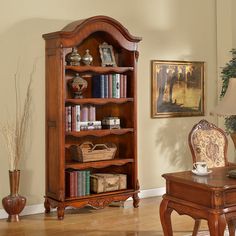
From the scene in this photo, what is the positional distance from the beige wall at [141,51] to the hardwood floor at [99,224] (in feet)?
1.58

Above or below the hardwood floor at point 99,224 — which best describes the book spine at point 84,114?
above

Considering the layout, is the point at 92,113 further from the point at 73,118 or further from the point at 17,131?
the point at 17,131

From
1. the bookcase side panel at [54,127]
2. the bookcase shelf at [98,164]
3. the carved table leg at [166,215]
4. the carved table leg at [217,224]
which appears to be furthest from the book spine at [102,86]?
the carved table leg at [217,224]

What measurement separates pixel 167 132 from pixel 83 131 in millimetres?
1592

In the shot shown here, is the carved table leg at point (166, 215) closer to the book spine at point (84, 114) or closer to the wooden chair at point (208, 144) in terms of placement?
the wooden chair at point (208, 144)

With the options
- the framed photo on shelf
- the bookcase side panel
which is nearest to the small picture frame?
the bookcase side panel

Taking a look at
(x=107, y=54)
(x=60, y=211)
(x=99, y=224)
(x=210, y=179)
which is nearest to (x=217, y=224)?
(x=210, y=179)

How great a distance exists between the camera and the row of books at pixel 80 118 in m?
5.44

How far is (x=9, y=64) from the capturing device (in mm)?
5418

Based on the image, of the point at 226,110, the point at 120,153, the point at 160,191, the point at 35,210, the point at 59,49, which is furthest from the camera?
the point at 160,191

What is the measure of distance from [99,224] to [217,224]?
6.18ft

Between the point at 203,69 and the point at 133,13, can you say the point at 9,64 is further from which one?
the point at 203,69

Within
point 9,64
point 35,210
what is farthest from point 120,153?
point 9,64

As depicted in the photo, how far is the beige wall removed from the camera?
5.44m
